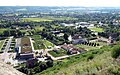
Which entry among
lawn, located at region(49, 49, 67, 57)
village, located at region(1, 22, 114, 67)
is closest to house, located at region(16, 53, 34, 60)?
village, located at region(1, 22, 114, 67)

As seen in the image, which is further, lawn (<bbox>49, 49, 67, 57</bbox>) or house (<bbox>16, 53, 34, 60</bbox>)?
lawn (<bbox>49, 49, 67, 57</bbox>)

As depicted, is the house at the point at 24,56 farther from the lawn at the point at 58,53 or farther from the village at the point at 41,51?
the lawn at the point at 58,53

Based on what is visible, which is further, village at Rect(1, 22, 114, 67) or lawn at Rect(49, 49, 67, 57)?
lawn at Rect(49, 49, 67, 57)

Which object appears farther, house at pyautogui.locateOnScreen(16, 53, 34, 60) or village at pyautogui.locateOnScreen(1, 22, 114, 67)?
house at pyautogui.locateOnScreen(16, 53, 34, 60)

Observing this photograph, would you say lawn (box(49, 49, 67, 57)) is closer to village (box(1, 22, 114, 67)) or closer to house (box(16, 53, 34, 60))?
village (box(1, 22, 114, 67))

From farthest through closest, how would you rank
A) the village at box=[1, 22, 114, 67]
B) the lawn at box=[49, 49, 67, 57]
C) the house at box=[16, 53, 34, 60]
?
the lawn at box=[49, 49, 67, 57]
the house at box=[16, 53, 34, 60]
the village at box=[1, 22, 114, 67]

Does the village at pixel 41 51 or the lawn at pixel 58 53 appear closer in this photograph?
the village at pixel 41 51

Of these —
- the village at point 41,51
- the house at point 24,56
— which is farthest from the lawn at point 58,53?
the house at point 24,56

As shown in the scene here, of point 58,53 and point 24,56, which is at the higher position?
point 24,56

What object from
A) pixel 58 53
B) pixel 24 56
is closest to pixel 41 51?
pixel 58 53

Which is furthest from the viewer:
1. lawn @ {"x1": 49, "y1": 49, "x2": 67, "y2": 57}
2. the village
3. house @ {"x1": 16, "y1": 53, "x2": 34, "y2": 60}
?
lawn @ {"x1": 49, "y1": 49, "x2": 67, "y2": 57}

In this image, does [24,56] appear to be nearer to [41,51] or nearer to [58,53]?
[41,51]
